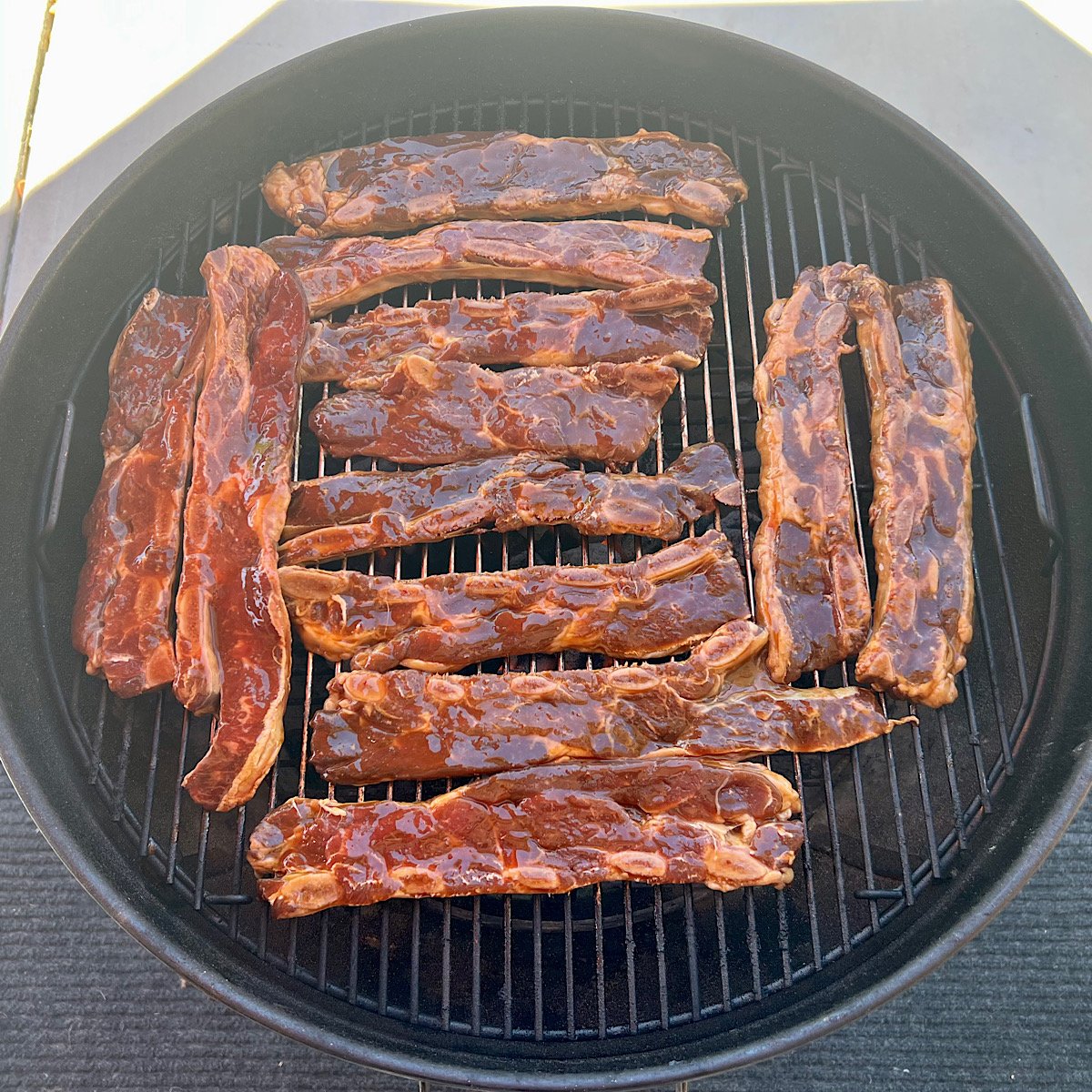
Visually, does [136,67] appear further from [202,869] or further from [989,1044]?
[989,1044]

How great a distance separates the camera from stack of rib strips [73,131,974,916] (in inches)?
101

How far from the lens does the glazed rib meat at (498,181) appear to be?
10.3 feet

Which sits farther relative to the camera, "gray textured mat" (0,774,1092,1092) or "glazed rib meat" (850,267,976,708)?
"gray textured mat" (0,774,1092,1092)

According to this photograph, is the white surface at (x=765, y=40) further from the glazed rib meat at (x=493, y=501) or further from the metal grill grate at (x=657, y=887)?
the glazed rib meat at (x=493, y=501)

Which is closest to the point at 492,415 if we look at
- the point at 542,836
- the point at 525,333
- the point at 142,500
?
the point at 525,333

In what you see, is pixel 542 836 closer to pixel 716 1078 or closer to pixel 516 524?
pixel 516 524

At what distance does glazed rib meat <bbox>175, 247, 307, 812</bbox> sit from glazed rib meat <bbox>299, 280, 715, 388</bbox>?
0.53 feet

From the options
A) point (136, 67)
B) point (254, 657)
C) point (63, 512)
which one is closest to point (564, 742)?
point (254, 657)

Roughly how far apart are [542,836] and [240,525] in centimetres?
133

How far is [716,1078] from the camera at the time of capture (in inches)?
127

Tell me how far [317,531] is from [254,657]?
432 millimetres

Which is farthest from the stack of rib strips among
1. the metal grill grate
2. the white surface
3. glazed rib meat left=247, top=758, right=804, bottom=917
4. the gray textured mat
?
the gray textured mat

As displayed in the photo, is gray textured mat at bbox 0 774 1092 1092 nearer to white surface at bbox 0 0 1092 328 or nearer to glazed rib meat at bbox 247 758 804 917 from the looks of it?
glazed rib meat at bbox 247 758 804 917

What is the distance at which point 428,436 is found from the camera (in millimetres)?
2939
